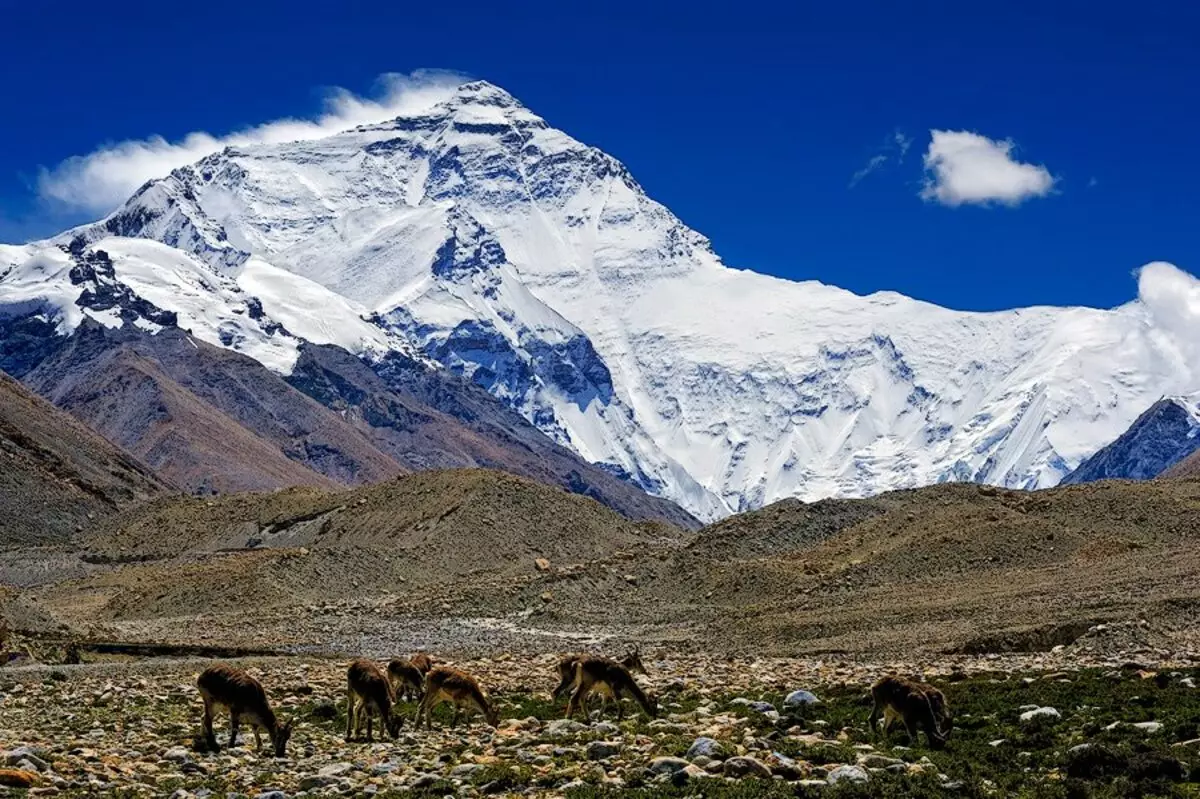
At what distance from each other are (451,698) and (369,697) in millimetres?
1789

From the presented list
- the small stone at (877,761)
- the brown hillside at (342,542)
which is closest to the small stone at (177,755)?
the small stone at (877,761)

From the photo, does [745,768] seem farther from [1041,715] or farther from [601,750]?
[1041,715]

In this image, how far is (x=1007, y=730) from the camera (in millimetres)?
23000

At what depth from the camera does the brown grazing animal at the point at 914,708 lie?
22.1m

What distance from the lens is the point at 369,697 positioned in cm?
2448

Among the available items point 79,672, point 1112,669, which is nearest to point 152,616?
point 79,672

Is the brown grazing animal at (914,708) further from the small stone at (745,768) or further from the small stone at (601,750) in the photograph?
the small stone at (601,750)

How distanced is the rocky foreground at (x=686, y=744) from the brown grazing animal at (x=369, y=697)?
47cm

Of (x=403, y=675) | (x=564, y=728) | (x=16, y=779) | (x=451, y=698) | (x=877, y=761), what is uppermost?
(x=403, y=675)

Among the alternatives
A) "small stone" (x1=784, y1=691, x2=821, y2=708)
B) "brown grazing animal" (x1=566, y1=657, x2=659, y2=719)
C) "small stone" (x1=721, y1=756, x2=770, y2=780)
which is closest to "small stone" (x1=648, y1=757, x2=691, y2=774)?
"small stone" (x1=721, y1=756, x2=770, y2=780)

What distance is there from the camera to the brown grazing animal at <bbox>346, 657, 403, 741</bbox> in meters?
24.5

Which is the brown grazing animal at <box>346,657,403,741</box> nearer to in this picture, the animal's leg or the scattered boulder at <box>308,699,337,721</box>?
the animal's leg

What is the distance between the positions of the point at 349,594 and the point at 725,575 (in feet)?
67.5

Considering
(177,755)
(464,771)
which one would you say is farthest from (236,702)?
(464,771)
